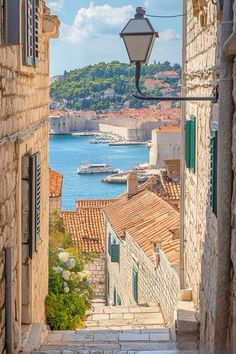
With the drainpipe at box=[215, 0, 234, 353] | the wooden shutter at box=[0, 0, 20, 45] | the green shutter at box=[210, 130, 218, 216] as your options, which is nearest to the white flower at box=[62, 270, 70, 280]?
the green shutter at box=[210, 130, 218, 216]

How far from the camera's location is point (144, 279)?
14.7 metres

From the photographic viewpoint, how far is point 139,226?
17.1 metres

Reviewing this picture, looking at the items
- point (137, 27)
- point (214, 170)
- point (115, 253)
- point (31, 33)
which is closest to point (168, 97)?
point (137, 27)

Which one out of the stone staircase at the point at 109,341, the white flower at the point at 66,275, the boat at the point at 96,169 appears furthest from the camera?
the boat at the point at 96,169

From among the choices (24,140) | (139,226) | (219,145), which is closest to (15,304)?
(24,140)

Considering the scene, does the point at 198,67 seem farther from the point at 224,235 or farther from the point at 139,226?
the point at 139,226

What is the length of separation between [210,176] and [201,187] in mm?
1419

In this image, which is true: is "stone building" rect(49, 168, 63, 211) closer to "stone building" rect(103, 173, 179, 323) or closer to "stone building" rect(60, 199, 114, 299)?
"stone building" rect(60, 199, 114, 299)

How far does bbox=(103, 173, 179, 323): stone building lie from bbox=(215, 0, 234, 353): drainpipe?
5.10m

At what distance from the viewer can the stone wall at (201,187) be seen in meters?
7.00

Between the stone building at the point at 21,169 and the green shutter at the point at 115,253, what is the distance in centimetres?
941

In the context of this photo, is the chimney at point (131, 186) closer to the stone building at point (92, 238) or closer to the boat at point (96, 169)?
the stone building at point (92, 238)

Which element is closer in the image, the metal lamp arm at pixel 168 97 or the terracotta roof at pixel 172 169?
the metal lamp arm at pixel 168 97

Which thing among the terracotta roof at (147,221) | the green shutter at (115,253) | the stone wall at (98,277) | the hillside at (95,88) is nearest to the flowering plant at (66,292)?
the terracotta roof at (147,221)
